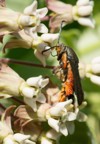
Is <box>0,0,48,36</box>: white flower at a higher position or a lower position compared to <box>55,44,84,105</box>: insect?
higher

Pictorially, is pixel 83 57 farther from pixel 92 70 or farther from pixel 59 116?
pixel 59 116

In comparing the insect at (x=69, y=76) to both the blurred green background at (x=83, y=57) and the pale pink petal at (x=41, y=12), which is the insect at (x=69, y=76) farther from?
the blurred green background at (x=83, y=57)

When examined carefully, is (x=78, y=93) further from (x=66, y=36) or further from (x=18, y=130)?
(x=66, y=36)

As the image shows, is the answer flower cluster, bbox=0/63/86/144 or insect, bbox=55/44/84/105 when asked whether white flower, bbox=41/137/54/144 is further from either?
insect, bbox=55/44/84/105

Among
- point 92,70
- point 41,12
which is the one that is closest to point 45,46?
point 41,12

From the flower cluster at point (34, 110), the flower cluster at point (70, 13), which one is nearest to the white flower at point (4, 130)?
the flower cluster at point (34, 110)

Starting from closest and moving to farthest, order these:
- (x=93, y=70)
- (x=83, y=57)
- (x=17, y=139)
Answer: (x=17, y=139) < (x=93, y=70) < (x=83, y=57)

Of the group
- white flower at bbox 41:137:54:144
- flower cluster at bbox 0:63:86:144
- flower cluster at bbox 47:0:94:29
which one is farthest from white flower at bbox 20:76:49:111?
flower cluster at bbox 47:0:94:29

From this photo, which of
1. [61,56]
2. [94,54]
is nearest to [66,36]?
[94,54]
